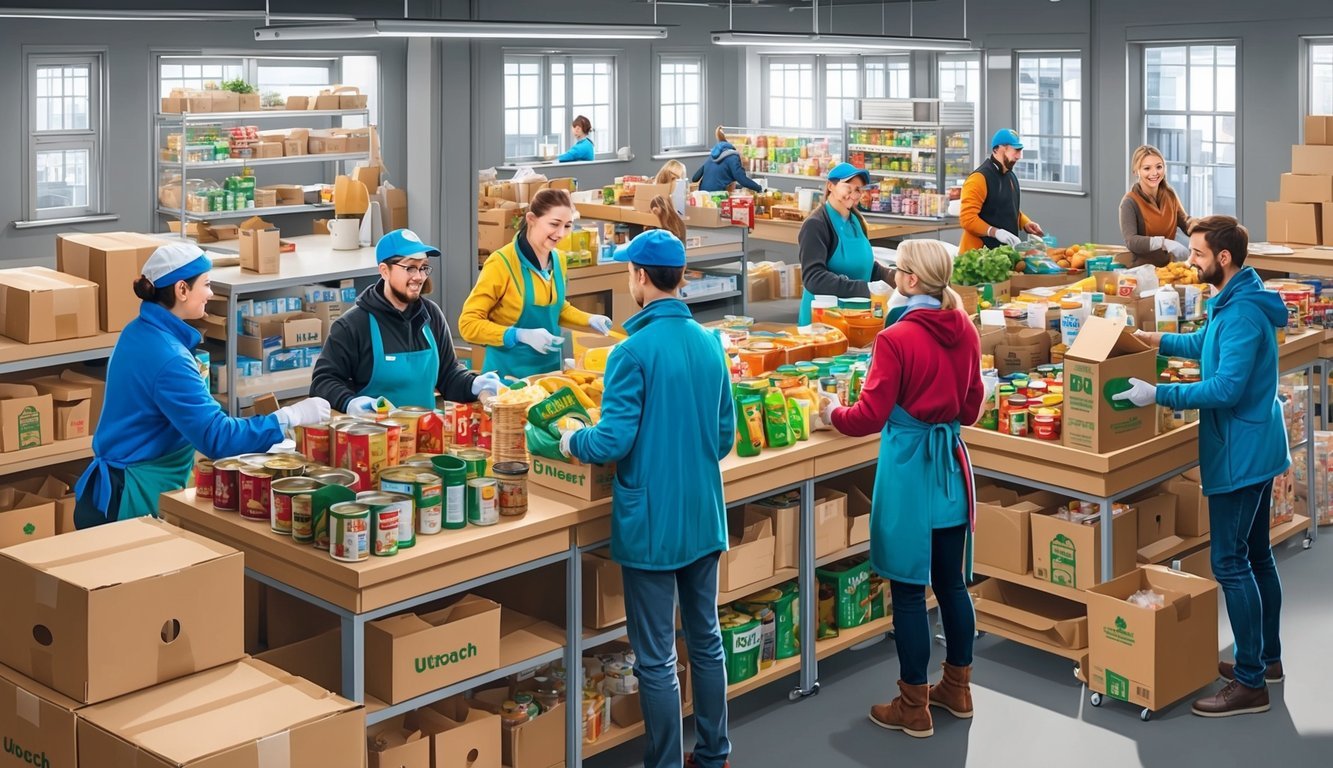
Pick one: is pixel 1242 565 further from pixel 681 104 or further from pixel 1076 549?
pixel 681 104

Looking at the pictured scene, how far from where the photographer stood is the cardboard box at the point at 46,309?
249 inches

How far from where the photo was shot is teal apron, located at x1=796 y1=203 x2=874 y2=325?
7.35 m

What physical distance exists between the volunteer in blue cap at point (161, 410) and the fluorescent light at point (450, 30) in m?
2.47

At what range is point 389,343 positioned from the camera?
5.27 meters

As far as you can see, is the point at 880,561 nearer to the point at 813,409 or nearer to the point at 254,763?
the point at 813,409

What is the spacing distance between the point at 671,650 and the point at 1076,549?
2.02 m

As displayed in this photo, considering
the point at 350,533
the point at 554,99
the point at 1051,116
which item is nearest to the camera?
the point at 350,533

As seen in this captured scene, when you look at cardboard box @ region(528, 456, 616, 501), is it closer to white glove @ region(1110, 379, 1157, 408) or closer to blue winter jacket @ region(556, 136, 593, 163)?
white glove @ region(1110, 379, 1157, 408)

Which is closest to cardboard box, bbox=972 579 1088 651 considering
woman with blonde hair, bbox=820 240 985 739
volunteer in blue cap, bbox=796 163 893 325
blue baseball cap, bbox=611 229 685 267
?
woman with blonde hair, bbox=820 240 985 739

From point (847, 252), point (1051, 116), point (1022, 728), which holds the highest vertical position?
point (1051, 116)

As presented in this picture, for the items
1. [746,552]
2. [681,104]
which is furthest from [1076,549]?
[681,104]

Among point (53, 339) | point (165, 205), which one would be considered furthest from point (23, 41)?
point (53, 339)

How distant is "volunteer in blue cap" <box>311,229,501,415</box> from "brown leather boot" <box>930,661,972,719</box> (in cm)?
202

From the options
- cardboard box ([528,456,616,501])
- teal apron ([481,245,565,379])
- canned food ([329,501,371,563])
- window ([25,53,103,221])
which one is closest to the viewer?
canned food ([329,501,371,563])
